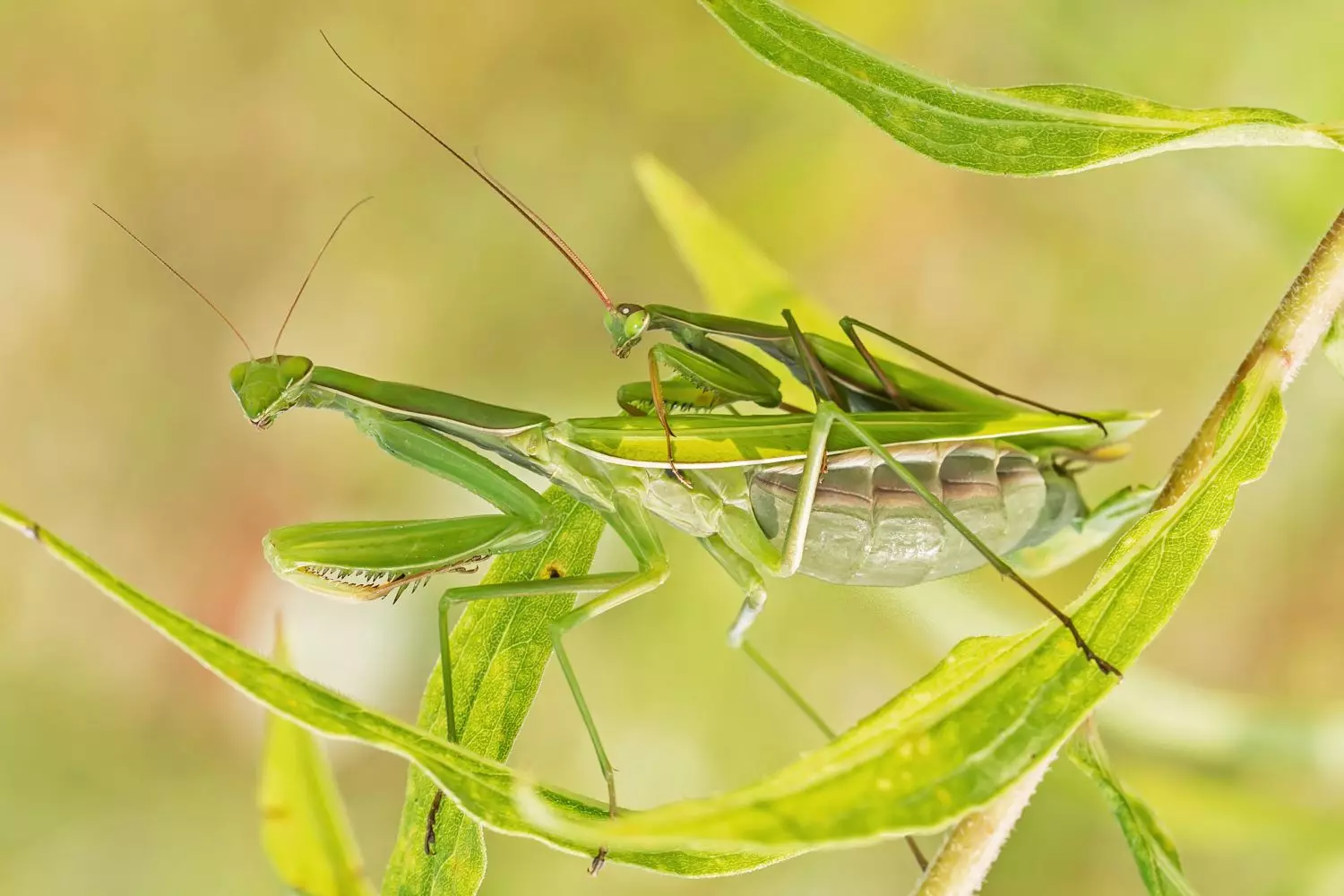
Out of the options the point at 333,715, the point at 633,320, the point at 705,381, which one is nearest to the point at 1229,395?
the point at 705,381

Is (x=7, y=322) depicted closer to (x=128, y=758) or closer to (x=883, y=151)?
(x=128, y=758)

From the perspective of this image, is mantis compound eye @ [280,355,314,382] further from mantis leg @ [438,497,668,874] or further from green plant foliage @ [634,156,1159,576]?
green plant foliage @ [634,156,1159,576]

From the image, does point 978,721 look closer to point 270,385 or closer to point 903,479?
point 903,479

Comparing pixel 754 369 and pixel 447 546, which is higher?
pixel 754 369

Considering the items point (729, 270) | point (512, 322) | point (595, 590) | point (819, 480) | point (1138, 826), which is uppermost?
point (512, 322)

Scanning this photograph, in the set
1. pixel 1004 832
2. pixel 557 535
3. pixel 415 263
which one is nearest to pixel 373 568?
pixel 557 535

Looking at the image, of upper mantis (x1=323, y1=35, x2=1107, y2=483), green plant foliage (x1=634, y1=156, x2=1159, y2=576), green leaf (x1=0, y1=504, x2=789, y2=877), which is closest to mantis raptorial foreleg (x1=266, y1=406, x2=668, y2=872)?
upper mantis (x1=323, y1=35, x2=1107, y2=483)
